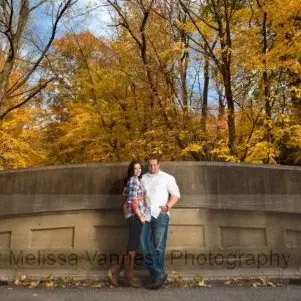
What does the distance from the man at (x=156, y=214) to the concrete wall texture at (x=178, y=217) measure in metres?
0.58

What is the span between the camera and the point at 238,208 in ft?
25.1

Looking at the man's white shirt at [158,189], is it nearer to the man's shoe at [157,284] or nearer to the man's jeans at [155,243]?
the man's jeans at [155,243]

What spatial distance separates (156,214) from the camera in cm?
704

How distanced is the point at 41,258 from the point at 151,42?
11.7m

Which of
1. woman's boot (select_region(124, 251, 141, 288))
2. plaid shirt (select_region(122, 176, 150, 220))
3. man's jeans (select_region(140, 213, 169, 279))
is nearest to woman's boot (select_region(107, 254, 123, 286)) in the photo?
woman's boot (select_region(124, 251, 141, 288))

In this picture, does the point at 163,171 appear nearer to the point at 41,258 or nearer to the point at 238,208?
the point at 238,208

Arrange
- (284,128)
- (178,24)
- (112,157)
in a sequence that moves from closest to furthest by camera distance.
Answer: (284,128), (178,24), (112,157)

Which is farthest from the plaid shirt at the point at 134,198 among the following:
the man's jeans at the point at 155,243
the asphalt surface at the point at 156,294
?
the asphalt surface at the point at 156,294

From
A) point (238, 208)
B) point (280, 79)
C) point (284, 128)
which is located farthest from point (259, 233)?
point (280, 79)

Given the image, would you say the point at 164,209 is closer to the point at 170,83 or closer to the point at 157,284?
the point at 157,284

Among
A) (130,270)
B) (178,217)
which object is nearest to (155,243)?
(130,270)

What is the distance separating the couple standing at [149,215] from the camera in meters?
7.01

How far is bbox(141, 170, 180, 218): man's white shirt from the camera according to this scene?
7.05 metres

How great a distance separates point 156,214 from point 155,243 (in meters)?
0.40
